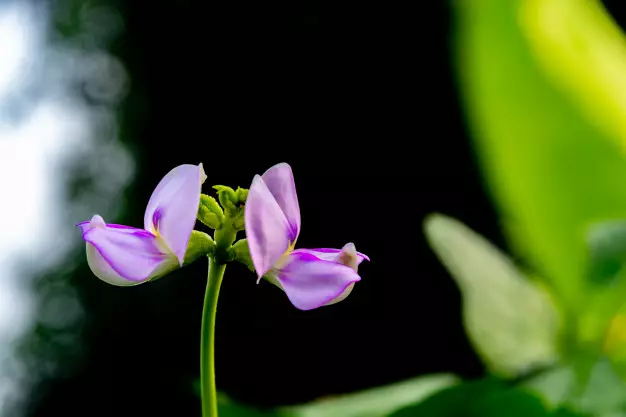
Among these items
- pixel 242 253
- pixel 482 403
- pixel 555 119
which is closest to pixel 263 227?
pixel 242 253

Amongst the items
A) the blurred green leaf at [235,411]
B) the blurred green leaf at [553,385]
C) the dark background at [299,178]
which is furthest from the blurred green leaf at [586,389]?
the dark background at [299,178]

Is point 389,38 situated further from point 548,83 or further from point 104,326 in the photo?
point 548,83

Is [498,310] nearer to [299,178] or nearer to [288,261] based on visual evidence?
[288,261]

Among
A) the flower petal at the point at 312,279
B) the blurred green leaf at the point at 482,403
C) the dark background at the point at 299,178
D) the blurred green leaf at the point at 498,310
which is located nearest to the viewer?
the flower petal at the point at 312,279

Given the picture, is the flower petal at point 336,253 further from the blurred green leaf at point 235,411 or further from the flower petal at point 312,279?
the blurred green leaf at point 235,411

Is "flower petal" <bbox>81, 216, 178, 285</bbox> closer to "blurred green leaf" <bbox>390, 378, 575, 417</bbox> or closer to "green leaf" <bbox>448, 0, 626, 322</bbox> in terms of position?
"blurred green leaf" <bbox>390, 378, 575, 417</bbox>

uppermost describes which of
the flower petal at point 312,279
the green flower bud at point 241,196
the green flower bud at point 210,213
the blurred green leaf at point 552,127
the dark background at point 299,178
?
the dark background at point 299,178
